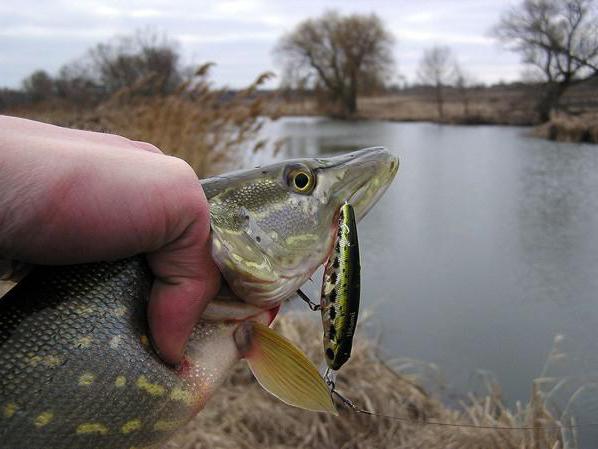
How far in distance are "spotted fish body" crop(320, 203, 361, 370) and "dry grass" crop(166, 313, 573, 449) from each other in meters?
1.36

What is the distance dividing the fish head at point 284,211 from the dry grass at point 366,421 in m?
1.36

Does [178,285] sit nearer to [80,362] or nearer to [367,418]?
[80,362]

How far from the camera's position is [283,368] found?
1381mm

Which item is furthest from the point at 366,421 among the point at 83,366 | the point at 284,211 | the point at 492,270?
the point at 492,270

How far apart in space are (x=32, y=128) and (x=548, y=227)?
6.30m

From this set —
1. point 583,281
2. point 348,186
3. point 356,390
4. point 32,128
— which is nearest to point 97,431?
point 32,128

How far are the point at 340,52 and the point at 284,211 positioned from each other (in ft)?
107

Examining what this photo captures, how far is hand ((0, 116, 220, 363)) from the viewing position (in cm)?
110

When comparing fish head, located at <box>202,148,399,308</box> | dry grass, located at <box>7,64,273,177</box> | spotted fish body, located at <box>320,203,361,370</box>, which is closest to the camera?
spotted fish body, located at <box>320,203,361,370</box>

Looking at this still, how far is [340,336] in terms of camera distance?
4.05 feet

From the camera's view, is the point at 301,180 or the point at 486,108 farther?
the point at 486,108

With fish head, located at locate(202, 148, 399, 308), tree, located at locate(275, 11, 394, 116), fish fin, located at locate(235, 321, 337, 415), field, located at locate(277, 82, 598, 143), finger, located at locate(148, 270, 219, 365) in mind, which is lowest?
fish fin, located at locate(235, 321, 337, 415)

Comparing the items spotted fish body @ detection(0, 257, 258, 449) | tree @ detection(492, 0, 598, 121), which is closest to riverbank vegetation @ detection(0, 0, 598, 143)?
tree @ detection(492, 0, 598, 121)

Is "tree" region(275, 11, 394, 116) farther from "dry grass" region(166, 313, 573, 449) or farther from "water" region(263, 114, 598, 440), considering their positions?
"dry grass" region(166, 313, 573, 449)
